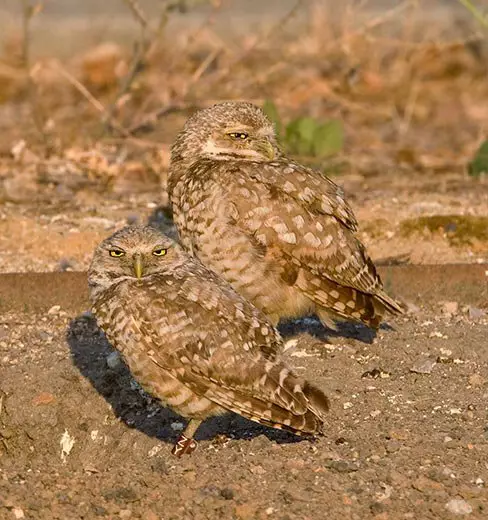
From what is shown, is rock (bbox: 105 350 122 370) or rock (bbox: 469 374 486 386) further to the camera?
rock (bbox: 105 350 122 370)

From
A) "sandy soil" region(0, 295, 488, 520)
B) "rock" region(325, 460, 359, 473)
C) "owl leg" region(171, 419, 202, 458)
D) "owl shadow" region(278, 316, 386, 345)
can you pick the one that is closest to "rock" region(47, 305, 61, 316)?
"sandy soil" region(0, 295, 488, 520)

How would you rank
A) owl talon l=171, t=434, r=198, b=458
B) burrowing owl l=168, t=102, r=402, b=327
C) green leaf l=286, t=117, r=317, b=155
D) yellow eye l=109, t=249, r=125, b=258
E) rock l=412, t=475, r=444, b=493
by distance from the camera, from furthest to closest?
green leaf l=286, t=117, r=317, b=155
burrowing owl l=168, t=102, r=402, b=327
yellow eye l=109, t=249, r=125, b=258
owl talon l=171, t=434, r=198, b=458
rock l=412, t=475, r=444, b=493

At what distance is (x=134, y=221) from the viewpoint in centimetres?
1008

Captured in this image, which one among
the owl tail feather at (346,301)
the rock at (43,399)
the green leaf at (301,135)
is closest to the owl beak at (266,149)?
the owl tail feather at (346,301)

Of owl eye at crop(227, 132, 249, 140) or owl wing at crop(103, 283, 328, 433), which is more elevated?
owl eye at crop(227, 132, 249, 140)

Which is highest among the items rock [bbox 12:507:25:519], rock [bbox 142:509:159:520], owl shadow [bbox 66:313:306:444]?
rock [bbox 142:509:159:520]

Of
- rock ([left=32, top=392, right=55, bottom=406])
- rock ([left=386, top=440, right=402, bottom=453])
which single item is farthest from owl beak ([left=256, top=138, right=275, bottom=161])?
rock ([left=386, top=440, right=402, bottom=453])

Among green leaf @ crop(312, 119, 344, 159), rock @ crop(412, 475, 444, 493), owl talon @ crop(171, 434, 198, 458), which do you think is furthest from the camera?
green leaf @ crop(312, 119, 344, 159)

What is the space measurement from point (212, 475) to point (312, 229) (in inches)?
78.7

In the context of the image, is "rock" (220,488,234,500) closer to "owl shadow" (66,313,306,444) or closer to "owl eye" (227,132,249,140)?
"owl shadow" (66,313,306,444)

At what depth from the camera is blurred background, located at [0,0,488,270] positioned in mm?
9961

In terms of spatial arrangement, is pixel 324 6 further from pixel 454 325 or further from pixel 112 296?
pixel 112 296

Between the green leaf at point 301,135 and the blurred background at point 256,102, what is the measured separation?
15 mm

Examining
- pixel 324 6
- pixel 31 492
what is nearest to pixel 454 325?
pixel 31 492
